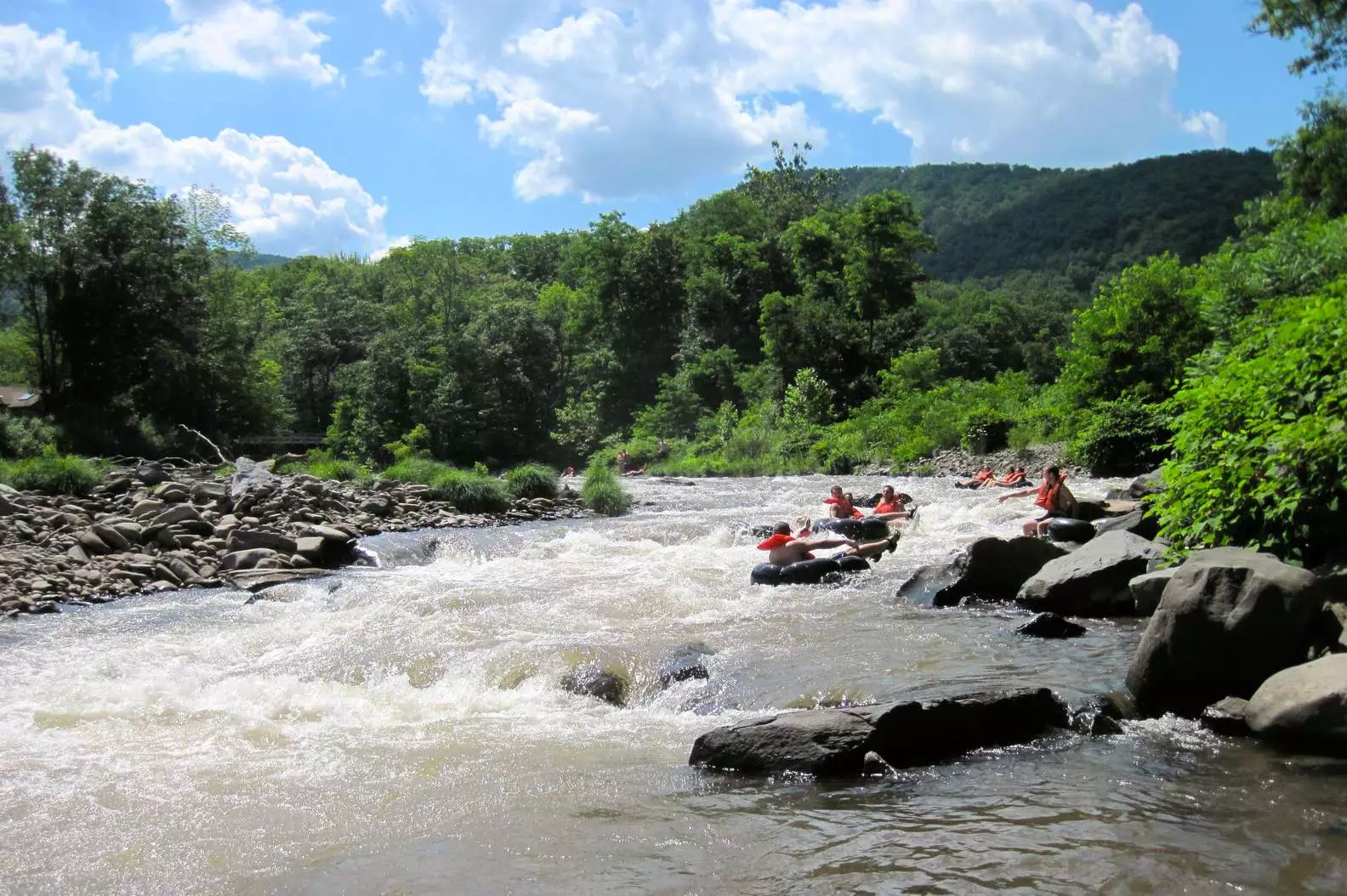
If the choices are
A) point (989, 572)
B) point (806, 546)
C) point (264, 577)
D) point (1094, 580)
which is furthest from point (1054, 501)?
point (264, 577)

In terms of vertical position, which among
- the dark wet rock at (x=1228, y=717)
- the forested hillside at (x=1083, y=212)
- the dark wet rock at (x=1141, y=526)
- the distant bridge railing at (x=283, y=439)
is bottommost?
the dark wet rock at (x=1228, y=717)

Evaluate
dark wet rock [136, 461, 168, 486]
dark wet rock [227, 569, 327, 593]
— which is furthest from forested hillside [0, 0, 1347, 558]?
dark wet rock [227, 569, 327, 593]

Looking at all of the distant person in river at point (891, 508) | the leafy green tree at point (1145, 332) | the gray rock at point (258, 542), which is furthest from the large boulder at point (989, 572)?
the leafy green tree at point (1145, 332)

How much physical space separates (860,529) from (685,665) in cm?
730

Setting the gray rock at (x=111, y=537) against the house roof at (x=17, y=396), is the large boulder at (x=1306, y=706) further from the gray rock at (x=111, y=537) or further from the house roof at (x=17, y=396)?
the house roof at (x=17, y=396)

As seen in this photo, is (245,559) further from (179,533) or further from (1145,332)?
(1145,332)

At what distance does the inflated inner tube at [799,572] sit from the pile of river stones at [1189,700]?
18.8 ft

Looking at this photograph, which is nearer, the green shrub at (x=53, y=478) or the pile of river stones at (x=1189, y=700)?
the pile of river stones at (x=1189, y=700)

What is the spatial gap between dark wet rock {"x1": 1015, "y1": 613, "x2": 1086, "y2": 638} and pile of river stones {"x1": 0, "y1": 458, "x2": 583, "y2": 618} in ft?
34.2

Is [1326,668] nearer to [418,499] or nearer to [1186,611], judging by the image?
[1186,611]

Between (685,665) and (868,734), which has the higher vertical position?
(868,734)

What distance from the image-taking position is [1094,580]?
968cm

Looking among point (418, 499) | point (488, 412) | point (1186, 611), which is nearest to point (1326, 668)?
point (1186, 611)

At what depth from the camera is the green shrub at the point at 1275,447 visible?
723 cm
